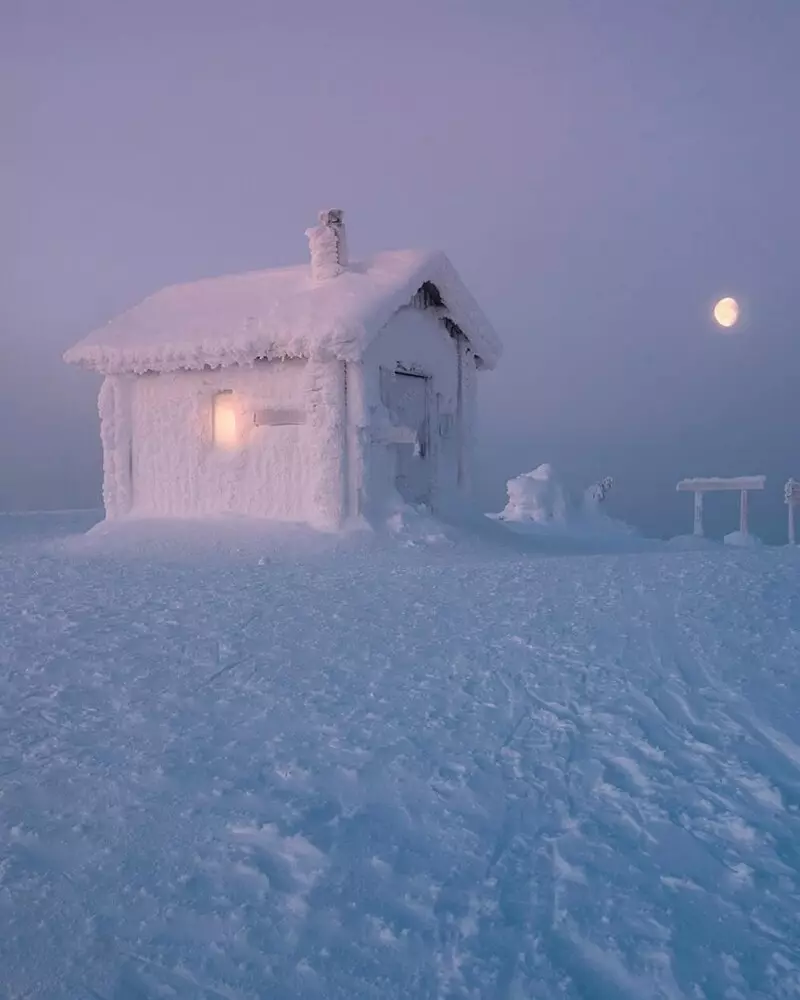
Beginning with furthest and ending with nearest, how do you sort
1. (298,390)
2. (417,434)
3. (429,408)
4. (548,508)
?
(548,508), (429,408), (417,434), (298,390)

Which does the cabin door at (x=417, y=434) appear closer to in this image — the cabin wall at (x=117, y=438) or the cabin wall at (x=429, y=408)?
the cabin wall at (x=429, y=408)

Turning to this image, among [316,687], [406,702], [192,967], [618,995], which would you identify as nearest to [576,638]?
[406,702]

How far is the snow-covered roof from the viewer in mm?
11797

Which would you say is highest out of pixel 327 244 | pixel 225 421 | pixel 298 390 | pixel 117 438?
pixel 327 244

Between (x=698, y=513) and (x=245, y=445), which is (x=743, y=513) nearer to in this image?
(x=698, y=513)

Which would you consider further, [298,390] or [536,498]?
[536,498]

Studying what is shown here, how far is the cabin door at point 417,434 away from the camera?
13523 mm

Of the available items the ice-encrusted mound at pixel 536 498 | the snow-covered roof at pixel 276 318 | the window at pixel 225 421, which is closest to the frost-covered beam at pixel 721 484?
the snow-covered roof at pixel 276 318

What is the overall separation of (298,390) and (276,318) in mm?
1212

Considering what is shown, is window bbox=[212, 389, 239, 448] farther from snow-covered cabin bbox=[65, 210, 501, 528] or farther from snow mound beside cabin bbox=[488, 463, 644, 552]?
snow mound beside cabin bbox=[488, 463, 644, 552]

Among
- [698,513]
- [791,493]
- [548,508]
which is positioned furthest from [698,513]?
[548,508]

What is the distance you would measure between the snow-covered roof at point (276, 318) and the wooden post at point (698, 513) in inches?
230

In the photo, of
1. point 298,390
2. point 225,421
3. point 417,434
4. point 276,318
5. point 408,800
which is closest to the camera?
point 408,800

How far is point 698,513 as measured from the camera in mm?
17500
